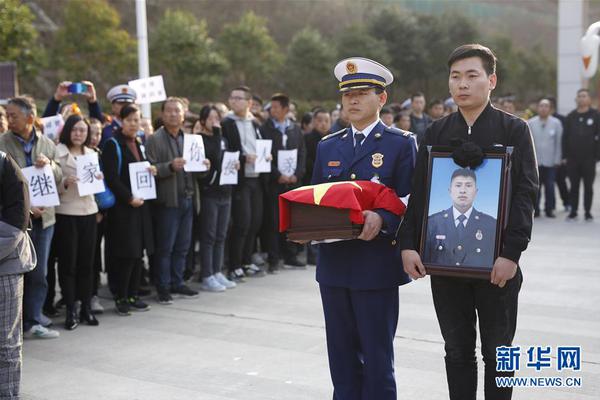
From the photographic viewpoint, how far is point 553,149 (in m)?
13.2

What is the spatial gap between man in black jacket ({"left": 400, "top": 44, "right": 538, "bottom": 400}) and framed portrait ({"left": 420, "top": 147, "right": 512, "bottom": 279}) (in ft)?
0.23

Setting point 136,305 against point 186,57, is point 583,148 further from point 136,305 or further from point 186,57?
point 186,57

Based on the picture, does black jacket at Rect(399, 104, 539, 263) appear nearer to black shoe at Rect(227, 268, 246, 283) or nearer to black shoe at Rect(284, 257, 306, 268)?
black shoe at Rect(227, 268, 246, 283)

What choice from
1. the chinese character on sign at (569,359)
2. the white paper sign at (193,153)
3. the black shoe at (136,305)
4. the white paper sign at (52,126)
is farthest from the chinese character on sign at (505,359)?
the white paper sign at (52,126)

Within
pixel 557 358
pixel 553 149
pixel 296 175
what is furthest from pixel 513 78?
pixel 557 358

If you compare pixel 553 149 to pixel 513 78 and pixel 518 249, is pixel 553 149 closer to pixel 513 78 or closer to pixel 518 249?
pixel 518 249

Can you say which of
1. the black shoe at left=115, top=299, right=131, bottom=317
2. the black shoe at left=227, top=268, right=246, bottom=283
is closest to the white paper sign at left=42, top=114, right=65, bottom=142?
the black shoe at left=115, top=299, right=131, bottom=317

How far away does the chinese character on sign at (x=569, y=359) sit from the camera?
5.16m

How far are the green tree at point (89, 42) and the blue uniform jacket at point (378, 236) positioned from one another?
26881mm

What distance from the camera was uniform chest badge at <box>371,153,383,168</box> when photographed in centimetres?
401

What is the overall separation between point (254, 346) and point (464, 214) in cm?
306

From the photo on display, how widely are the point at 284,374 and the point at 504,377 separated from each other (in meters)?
2.04

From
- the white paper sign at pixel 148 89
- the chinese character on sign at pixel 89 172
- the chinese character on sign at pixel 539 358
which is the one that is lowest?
the chinese character on sign at pixel 539 358

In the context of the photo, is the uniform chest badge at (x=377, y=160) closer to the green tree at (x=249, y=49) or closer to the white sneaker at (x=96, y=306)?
the white sneaker at (x=96, y=306)
